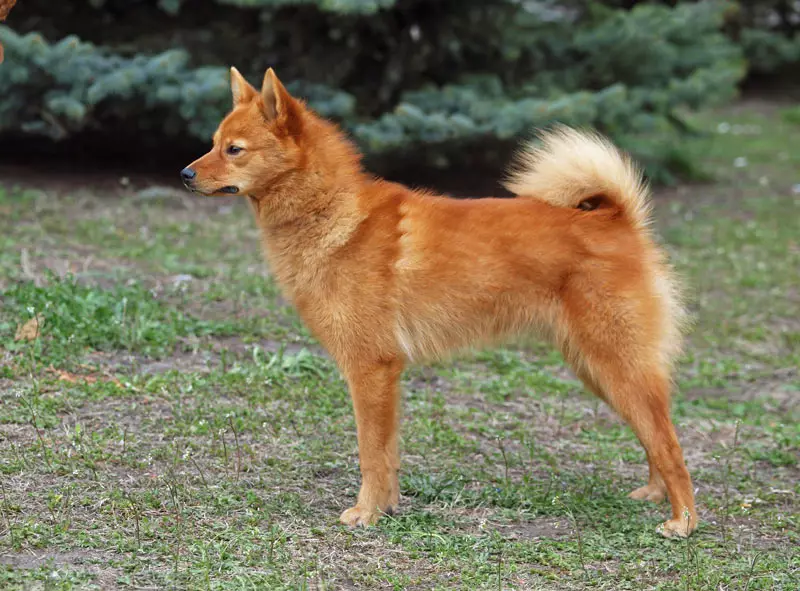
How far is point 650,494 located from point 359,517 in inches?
56.3

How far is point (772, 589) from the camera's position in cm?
385

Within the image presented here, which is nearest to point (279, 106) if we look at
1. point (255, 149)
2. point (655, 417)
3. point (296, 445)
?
point (255, 149)

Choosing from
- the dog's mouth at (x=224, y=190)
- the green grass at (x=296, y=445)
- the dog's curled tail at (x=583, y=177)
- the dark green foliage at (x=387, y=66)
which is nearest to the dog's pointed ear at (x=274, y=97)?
the dog's mouth at (x=224, y=190)

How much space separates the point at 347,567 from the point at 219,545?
493mm

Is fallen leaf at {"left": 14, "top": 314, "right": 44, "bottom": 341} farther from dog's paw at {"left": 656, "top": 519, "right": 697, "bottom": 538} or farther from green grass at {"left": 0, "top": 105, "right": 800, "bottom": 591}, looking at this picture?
dog's paw at {"left": 656, "top": 519, "right": 697, "bottom": 538}

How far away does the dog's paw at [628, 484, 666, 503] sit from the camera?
15.7 feet

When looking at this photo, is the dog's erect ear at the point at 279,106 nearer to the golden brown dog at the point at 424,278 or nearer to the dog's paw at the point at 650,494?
the golden brown dog at the point at 424,278

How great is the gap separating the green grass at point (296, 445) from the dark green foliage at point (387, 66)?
47.5 inches

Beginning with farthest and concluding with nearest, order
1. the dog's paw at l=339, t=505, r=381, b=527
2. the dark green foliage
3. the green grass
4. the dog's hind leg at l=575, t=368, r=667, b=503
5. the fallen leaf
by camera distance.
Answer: the dark green foliage, the fallen leaf, the dog's hind leg at l=575, t=368, r=667, b=503, the dog's paw at l=339, t=505, r=381, b=527, the green grass

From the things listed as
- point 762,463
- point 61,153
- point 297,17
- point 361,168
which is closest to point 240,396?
point 361,168

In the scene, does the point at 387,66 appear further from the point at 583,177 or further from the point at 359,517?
the point at 359,517

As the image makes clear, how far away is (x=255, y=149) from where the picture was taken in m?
4.37

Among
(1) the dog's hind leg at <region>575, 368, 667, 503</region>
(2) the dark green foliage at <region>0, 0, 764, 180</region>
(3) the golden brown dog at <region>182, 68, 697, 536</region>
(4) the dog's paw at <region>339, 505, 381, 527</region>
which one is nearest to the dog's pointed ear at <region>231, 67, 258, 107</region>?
(3) the golden brown dog at <region>182, 68, 697, 536</region>

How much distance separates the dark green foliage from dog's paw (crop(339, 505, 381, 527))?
Answer: 5062 millimetres
